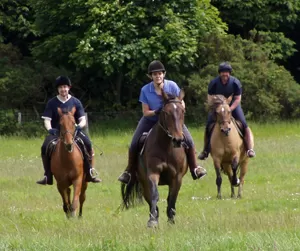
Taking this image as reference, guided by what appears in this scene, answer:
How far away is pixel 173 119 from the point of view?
47.1 ft

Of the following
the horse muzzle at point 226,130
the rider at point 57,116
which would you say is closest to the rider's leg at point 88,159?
the rider at point 57,116

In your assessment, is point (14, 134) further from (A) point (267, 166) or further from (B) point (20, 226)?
(B) point (20, 226)

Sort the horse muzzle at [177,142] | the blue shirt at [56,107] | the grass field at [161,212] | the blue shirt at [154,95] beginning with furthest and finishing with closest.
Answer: the blue shirt at [56,107], the blue shirt at [154,95], the horse muzzle at [177,142], the grass field at [161,212]

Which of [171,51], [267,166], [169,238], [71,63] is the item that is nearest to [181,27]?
[171,51]

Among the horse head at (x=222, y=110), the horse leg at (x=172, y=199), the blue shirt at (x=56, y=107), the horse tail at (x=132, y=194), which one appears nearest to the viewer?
the horse leg at (x=172, y=199)

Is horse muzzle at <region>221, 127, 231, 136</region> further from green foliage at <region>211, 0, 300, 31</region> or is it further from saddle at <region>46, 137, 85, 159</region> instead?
green foliage at <region>211, 0, 300, 31</region>

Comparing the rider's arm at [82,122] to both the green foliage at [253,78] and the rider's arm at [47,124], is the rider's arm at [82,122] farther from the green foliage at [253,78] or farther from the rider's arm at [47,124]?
the green foliage at [253,78]

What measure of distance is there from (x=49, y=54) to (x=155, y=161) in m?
29.7

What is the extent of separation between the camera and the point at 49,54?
43875 mm

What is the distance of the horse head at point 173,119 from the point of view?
46.8 ft

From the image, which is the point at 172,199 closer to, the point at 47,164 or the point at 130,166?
the point at 130,166

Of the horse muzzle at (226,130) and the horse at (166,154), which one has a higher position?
the horse at (166,154)

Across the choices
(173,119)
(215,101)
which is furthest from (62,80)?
(215,101)

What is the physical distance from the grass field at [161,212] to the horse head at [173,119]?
128 centimetres
